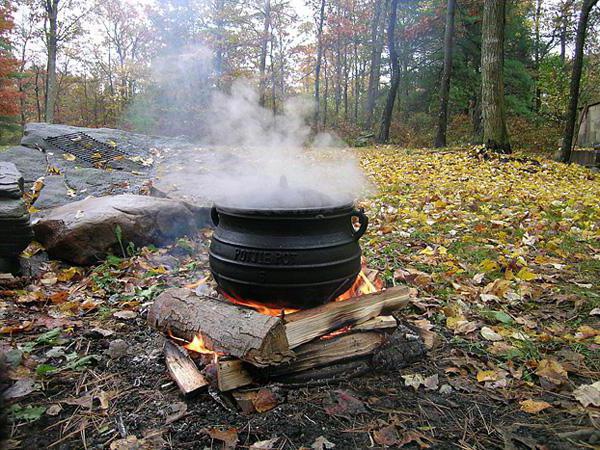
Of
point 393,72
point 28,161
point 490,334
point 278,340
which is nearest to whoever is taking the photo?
point 278,340

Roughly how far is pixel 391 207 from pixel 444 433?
14.1ft

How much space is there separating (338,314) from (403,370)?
1.58 feet

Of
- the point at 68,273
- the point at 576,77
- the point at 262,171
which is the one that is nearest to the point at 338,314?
the point at 68,273

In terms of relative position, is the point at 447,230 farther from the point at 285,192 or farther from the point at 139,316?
the point at 139,316

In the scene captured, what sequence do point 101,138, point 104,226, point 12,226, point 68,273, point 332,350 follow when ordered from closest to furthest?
point 332,350
point 12,226
point 68,273
point 104,226
point 101,138

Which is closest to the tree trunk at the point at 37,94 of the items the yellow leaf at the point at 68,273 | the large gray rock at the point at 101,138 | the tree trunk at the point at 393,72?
the large gray rock at the point at 101,138

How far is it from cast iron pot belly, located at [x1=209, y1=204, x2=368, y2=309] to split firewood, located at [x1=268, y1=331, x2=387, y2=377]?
26 centimetres

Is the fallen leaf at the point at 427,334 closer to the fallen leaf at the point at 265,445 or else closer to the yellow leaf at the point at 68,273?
the fallen leaf at the point at 265,445

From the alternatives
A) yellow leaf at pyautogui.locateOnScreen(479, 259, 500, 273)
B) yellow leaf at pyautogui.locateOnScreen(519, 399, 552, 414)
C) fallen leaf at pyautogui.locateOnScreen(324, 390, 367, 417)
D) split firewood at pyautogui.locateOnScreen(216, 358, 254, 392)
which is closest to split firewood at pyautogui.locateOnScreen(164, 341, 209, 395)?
split firewood at pyautogui.locateOnScreen(216, 358, 254, 392)

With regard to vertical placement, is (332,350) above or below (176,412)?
above

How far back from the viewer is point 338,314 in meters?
2.43

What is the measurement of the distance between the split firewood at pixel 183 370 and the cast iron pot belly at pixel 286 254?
1.49 feet

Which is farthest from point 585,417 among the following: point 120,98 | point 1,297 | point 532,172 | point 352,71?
point 352,71

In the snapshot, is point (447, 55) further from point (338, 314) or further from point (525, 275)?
point (338, 314)
